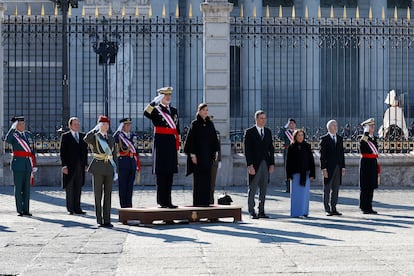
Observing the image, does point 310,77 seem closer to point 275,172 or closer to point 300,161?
point 275,172

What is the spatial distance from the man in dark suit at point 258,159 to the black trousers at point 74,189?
2927 millimetres

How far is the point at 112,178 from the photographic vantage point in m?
13.7

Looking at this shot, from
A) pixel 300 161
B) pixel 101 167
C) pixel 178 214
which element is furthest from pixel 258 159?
pixel 101 167

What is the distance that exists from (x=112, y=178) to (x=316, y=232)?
3.12 metres

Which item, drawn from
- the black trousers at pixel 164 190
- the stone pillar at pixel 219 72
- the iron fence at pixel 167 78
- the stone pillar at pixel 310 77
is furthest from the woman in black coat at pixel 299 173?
the stone pillar at pixel 310 77

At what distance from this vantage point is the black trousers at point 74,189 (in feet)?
51.3

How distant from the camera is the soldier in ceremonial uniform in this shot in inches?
618

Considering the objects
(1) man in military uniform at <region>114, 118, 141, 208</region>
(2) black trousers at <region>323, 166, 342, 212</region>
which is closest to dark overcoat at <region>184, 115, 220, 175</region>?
(1) man in military uniform at <region>114, 118, 141, 208</region>

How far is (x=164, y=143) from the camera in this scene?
13891 millimetres

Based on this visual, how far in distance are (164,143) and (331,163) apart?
3.04 meters

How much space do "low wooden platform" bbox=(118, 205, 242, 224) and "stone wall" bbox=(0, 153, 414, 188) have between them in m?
7.37

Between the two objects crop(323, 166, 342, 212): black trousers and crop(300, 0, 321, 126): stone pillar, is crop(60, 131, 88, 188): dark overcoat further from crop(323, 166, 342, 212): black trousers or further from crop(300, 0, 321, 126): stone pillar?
crop(300, 0, 321, 126): stone pillar

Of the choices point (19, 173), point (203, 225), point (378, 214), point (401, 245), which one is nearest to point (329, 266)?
point (401, 245)

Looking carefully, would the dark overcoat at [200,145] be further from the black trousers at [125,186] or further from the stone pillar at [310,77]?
the stone pillar at [310,77]
